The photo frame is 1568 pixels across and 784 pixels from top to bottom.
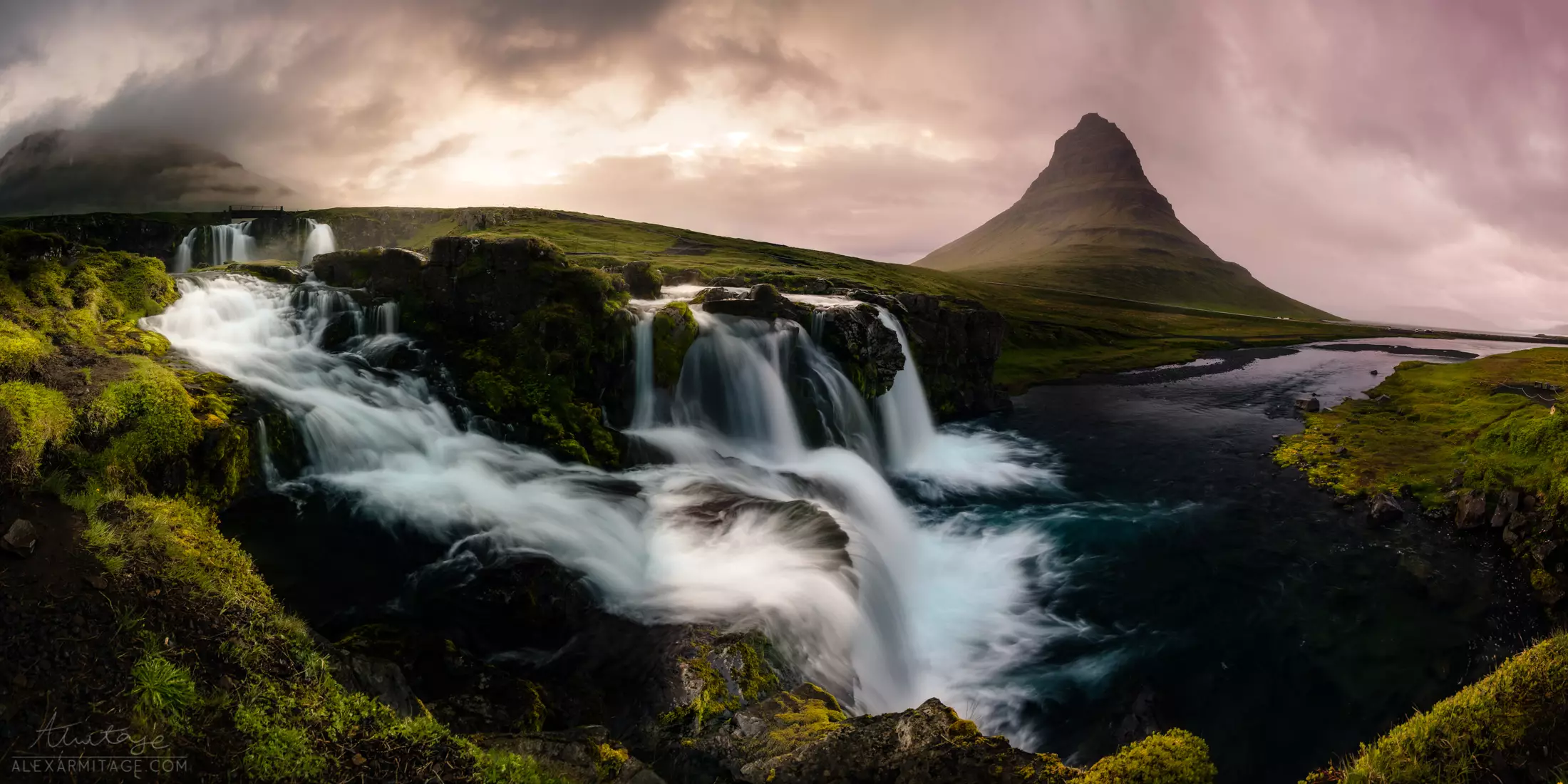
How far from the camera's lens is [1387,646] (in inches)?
596

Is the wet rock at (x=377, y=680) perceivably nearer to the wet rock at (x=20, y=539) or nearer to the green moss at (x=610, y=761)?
the green moss at (x=610, y=761)

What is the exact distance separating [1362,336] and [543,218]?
577 ft

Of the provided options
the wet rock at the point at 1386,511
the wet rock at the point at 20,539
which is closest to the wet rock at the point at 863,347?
the wet rock at the point at 1386,511

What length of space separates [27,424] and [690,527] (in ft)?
37.0

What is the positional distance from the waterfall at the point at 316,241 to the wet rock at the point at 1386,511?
9859cm

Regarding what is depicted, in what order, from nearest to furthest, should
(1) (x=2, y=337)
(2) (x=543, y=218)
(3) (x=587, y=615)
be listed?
(1) (x=2, y=337) < (3) (x=587, y=615) < (2) (x=543, y=218)

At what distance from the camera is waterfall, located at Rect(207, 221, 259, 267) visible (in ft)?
230

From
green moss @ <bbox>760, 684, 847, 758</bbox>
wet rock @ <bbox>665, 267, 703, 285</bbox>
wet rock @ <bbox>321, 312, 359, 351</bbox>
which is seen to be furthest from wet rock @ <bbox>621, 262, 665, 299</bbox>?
green moss @ <bbox>760, 684, 847, 758</bbox>

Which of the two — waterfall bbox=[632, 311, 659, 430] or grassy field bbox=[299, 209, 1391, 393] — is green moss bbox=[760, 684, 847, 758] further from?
grassy field bbox=[299, 209, 1391, 393]

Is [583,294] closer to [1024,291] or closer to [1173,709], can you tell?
[1173,709]

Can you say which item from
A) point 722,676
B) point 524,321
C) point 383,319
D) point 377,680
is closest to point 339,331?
point 383,319

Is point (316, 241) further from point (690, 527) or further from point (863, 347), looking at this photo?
point (690, 527)

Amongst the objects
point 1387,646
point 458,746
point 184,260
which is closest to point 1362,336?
point 1387,646

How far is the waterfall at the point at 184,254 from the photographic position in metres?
64.9
